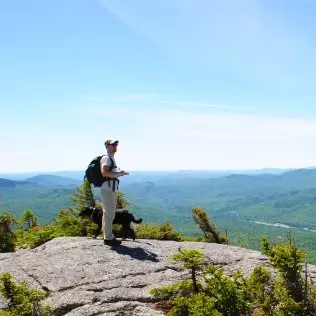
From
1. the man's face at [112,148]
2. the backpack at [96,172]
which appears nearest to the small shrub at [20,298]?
the backpack at [96,172]

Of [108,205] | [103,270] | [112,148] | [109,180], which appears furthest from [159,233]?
[103,270]

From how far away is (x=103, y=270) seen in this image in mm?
11836

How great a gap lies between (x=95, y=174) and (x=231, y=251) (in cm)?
615

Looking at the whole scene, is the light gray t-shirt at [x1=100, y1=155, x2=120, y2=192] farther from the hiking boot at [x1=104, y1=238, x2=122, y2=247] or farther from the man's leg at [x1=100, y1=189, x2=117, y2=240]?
the hiking boot at [x1=104, y1=238, x2=122, y2=247]

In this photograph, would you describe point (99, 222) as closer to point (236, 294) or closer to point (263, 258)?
point (263, 258)

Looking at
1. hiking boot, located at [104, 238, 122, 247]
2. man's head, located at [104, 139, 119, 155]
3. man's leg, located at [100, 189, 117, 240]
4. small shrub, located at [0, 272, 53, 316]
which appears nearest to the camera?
small shrub, located at [0, 272, 53, 316]

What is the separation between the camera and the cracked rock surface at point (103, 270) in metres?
9.65

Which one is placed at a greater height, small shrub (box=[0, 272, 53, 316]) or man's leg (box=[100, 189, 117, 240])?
man's leg (box=[100, 189, 117, 240])

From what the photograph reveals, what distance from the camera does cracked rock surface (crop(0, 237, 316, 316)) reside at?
9655mm

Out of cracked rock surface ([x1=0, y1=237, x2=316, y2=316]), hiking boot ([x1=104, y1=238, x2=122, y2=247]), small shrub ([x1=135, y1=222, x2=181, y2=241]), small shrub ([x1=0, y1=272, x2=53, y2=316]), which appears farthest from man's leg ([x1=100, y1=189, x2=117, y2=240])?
small shrub ([x1=135, y1=222, x2=181, y2=241])

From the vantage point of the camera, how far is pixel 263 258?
1430 centimetres

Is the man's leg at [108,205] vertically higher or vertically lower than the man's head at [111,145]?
lower

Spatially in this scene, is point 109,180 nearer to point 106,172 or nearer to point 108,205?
point 106,172

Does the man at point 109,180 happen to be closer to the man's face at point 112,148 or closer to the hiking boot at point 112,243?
the man's face at point 112,148
